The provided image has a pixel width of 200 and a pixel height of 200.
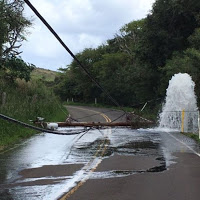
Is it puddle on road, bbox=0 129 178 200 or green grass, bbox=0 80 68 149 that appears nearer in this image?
puddle on road, bbox=0 129 178 200

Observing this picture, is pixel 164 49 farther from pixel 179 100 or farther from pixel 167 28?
pixel 179 100

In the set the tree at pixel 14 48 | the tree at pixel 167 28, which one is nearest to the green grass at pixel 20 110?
the tree at pixel 14 48

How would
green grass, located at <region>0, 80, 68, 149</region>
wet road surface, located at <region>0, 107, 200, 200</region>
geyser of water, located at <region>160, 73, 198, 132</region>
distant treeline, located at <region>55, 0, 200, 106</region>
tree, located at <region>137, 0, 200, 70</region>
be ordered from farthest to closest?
tree, located at <region>137, 0, 200, 70</region>, distant treeline, located at <region>55, 0, 200, 106</region>, geyser of water, located at <region>160, 73, 198, 132</region>, green grass, located at <region>0, 80, 68, 149</region>, wet road surface, located at <region>0, 107, 200, 200</region>

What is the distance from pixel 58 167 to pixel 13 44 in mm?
30223

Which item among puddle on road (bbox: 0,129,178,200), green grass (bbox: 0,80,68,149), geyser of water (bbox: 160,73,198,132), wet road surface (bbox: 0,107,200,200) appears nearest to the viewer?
wet road surface (bbox: 0,107,200,200)

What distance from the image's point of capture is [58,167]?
11.1m

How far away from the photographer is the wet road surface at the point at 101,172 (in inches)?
307

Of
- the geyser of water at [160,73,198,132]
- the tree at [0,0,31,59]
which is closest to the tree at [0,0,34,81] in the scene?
the tree at [0,0,31,59]

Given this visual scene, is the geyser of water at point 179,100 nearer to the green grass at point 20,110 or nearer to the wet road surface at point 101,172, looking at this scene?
the green grass at point 20,110

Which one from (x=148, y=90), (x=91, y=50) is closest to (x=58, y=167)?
(x=148, y=90)

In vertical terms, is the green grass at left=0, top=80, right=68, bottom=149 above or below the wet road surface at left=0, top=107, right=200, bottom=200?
above

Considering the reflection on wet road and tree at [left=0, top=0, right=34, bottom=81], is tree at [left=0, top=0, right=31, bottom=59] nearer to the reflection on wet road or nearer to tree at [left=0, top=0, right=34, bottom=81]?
tree at [left=0, top=0, right=34, bottom=81]

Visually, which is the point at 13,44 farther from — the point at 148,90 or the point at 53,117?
the point at 148,90

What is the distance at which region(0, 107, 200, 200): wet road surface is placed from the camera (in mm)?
7785
